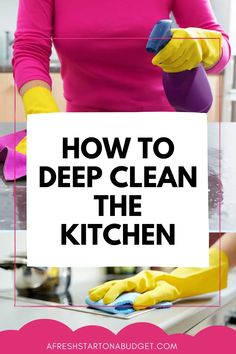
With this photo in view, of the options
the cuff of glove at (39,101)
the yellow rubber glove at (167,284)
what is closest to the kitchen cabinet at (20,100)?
Answer: the cuff of glove at (39,101)

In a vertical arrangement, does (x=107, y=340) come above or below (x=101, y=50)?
below

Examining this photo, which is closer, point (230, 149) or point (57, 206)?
point (57, 206)

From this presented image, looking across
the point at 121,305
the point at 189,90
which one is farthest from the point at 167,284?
the point at 189,90

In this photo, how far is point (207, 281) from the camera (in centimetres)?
41

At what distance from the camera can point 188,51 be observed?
1.32 feet

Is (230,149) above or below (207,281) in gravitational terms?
above

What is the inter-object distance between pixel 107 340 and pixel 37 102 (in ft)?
0.63

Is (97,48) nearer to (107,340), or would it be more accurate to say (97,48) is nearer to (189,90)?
(189,90)

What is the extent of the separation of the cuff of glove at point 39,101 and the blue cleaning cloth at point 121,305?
6.0 inches

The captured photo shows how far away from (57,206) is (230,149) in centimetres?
19

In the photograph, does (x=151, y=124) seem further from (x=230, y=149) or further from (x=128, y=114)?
(x=230, y=149)

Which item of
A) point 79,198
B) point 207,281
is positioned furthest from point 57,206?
point 207,281

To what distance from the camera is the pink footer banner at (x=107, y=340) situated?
388mm

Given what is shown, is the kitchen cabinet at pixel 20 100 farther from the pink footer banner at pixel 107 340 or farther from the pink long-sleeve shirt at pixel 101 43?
the pink footer banner at pixel 107 340
